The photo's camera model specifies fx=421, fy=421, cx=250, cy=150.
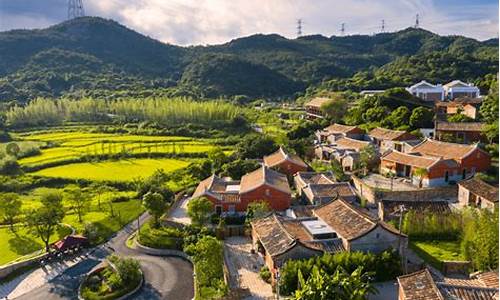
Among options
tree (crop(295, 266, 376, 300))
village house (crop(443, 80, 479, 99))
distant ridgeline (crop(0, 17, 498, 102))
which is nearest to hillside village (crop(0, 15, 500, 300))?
tree (crop(295, 266, 376, 300))

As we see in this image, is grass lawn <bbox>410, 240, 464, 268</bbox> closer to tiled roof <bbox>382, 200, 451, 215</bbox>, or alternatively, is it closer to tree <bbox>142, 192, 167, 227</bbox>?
tiled roof <bbox>382, 200, 451, 215</bbox>

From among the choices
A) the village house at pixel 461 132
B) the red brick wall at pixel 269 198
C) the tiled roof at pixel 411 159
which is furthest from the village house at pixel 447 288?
the village house at pixel 461 132

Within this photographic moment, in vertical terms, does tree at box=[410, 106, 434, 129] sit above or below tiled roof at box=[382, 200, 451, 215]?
above

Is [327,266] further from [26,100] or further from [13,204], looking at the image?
[26,100]

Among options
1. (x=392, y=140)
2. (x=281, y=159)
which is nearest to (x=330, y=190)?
(x=281, y=159)

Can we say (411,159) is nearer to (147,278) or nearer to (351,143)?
(351,143)

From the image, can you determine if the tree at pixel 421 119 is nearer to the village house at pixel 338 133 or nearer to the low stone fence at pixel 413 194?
the village house at pixel 338 133
